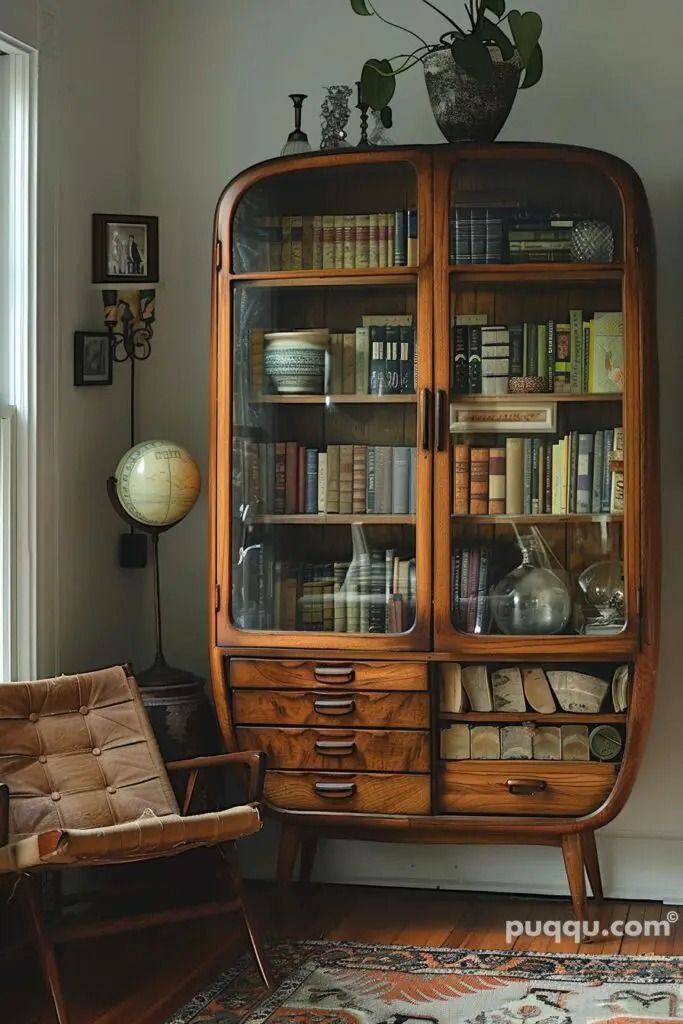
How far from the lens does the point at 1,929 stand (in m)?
3.57

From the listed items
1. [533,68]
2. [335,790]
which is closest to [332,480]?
[335,790]

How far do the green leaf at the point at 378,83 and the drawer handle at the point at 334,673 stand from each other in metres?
1.57

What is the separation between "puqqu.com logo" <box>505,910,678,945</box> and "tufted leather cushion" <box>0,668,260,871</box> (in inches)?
38.0

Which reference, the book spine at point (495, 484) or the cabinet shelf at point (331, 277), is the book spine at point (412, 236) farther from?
the book spine at point (495, 484)

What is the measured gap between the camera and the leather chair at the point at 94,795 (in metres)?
3.00

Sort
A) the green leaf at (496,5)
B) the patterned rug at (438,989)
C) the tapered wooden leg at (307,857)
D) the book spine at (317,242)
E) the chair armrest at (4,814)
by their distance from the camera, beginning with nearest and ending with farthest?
the chair armrest at (4,814) < the patterned rug at (438,989) < the green leaf at (496,5) < the book spine at (317,242) < the tapered wooden leg at (307,857)

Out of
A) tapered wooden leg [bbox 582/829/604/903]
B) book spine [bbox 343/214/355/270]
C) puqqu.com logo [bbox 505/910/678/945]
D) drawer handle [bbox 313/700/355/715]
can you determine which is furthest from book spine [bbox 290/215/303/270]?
puqqu.com logo [bbox 505/910/678/945]

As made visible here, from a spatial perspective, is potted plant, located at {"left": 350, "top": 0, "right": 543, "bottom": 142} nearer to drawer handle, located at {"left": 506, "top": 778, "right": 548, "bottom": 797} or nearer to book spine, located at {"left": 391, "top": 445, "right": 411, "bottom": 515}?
A: book spine, located at {"left": 391, "top": 445, "right": 411, "bottom": 515}

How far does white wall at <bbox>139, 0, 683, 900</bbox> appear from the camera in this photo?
13.1 feet

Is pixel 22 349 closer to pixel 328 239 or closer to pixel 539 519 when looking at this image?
pixel 328 239

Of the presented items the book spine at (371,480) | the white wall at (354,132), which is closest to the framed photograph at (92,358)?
the white wall at (354,132)

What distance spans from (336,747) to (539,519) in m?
0.85

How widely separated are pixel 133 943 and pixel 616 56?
9.63 feet

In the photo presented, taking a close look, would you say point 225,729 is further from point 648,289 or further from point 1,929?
point 648,289
